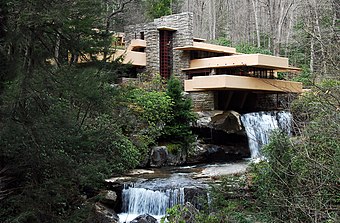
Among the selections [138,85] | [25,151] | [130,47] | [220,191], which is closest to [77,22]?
[25,151]

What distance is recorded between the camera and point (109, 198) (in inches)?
411

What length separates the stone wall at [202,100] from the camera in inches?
770

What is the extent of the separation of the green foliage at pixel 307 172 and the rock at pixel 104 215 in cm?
362

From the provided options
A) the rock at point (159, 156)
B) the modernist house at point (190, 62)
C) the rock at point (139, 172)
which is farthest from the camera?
the modernist house at point (190, 62)

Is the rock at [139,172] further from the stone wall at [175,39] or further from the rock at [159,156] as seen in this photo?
the stone wall at [175,39]

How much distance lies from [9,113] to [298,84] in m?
15.3

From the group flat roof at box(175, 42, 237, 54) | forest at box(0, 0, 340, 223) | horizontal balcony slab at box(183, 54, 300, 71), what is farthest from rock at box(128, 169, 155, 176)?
flat roof at box(175, 42, 237, 54)

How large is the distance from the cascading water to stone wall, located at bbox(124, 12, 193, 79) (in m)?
10.4

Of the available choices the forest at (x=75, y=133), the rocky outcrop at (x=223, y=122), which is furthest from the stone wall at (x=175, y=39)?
the forest at (x=75, y=133)

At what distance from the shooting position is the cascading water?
10.5 metres

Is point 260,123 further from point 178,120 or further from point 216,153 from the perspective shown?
point 178,120

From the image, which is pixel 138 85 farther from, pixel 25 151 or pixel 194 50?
pixel 25 151

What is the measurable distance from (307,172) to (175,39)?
1586cm

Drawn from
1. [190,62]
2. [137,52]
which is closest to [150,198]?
[137,52]
